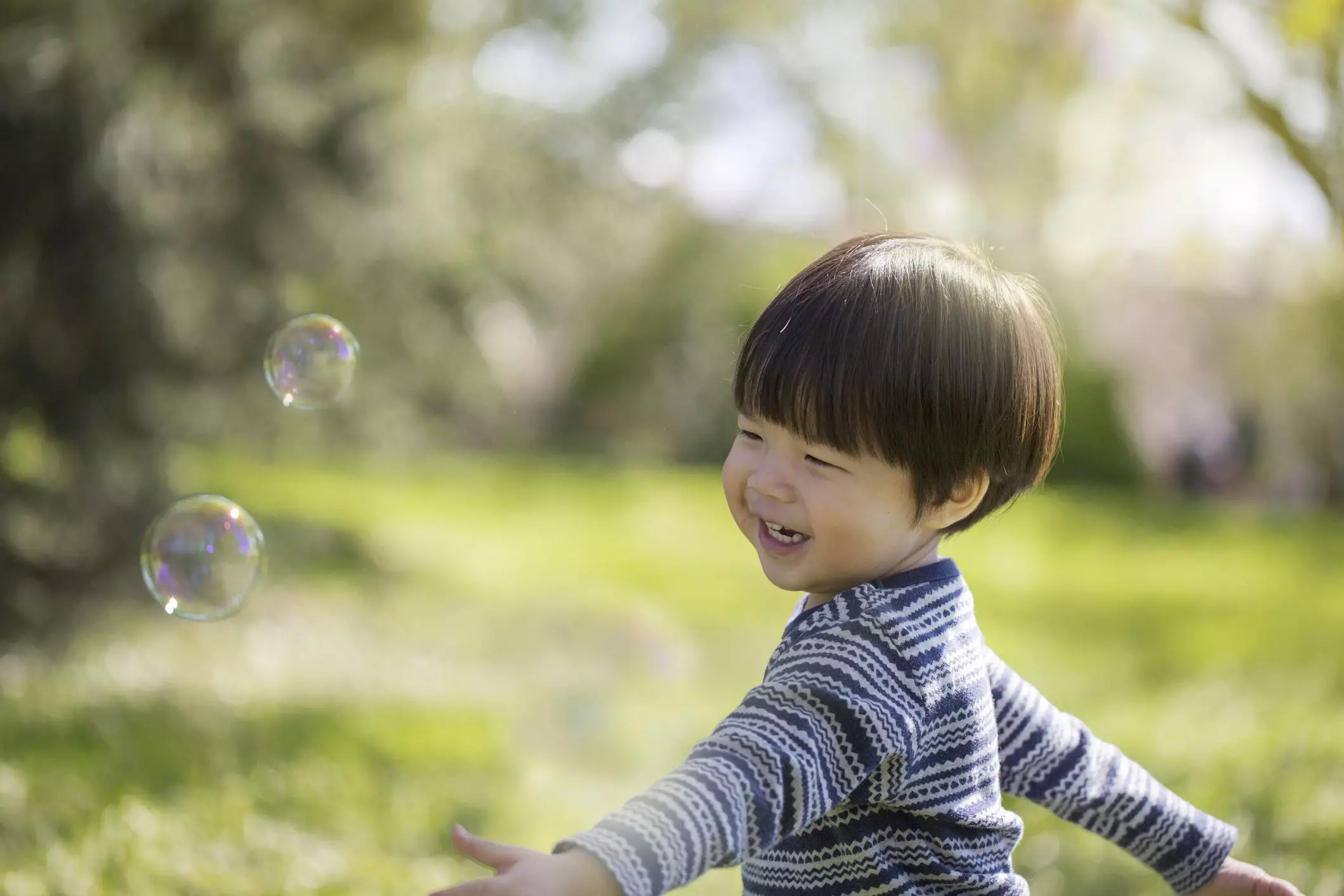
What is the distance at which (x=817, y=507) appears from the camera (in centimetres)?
159

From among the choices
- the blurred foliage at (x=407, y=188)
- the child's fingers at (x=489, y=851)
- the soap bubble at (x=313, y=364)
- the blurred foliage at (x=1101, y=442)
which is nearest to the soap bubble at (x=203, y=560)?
the soap bubble at (x=313, y=364)

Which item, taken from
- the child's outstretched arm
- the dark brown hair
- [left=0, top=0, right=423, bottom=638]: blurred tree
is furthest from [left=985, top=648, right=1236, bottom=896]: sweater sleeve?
[left=0, top=0, right=423, bottom=638]: blurred tree

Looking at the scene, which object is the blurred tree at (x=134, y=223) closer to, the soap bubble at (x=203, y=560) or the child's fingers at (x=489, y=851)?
the soap bubble at (x=203, y=560)

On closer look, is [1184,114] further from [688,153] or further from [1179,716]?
[1179,716]

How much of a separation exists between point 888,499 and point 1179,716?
3.68 meters

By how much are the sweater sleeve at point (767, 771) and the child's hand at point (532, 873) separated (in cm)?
1

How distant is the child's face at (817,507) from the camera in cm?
159

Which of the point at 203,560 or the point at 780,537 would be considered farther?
the point at 203,560

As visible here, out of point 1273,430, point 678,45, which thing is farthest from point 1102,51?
point 1273,430

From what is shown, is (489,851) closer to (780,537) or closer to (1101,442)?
(780,537)

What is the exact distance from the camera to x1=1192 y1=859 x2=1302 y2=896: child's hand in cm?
186

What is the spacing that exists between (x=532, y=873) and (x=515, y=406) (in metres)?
10.9

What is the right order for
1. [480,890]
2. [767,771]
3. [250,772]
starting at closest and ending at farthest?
1. [480,890]
2. [767,771]
3. [250,772]

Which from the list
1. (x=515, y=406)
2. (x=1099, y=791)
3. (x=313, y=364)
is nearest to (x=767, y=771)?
(x=1099, y=791)
